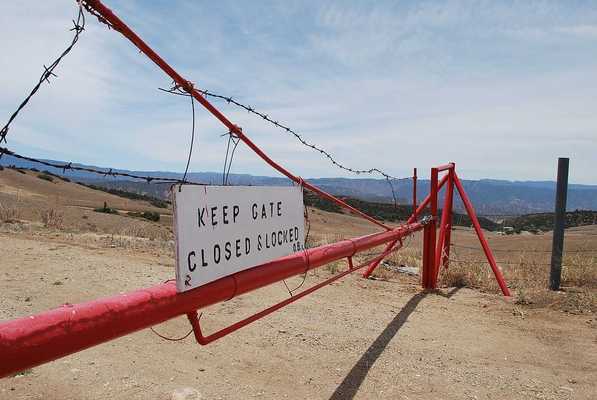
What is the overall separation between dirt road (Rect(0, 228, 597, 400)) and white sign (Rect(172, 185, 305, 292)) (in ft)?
4.82

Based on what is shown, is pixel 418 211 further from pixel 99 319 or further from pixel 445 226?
pixel 99 319

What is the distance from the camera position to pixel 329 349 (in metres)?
5.09

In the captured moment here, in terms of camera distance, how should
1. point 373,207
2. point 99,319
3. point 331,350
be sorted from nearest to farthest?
point 99,319 → point 331,350 → point 373,207

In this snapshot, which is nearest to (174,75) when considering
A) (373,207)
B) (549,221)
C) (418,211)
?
(418,211)

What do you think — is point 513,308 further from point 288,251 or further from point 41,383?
point 41,383

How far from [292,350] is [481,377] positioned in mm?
1841

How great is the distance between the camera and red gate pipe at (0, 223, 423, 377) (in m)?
1.92

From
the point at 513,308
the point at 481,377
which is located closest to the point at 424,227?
the point at 513,308

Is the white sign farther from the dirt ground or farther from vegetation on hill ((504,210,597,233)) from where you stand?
vegetation on hill ((504,210,597,233))

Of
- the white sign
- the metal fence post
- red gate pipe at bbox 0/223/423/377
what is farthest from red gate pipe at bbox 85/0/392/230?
the metal fence post

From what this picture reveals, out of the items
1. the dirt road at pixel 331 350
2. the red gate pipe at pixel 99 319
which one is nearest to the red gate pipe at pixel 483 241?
the dirt road at pixel 331 350

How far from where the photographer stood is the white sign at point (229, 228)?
261cm

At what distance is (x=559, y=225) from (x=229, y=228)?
6495 millimetres

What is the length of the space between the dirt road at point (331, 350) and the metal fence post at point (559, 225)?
105 centimetres
